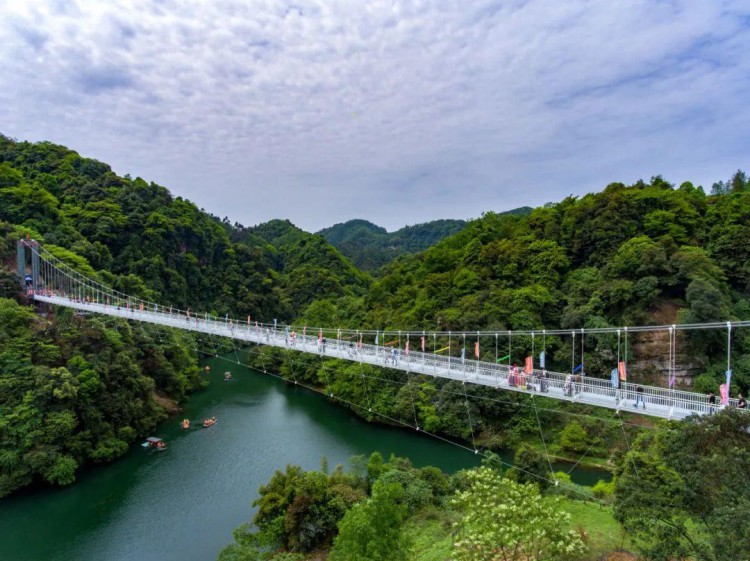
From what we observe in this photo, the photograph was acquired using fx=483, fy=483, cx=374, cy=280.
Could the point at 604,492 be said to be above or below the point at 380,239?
below

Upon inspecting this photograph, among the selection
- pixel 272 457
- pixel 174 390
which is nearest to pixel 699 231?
pixel 272 457

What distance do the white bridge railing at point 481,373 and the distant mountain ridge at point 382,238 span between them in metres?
54.8

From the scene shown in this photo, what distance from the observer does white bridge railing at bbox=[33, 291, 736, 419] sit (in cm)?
971

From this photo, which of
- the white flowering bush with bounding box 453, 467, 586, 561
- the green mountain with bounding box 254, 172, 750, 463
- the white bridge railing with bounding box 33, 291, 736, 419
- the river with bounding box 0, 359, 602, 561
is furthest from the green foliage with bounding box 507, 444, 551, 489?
the white flowering bush with bounding box 453, 467, 586, 561

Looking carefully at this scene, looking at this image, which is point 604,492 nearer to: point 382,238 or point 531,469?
point 531,469

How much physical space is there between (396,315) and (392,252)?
6543 centimetres

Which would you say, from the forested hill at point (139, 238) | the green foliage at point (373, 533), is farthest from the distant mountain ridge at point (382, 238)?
the green foliage at point (373, 533)

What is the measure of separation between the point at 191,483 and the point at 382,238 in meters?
97.1

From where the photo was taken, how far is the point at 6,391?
15141mm

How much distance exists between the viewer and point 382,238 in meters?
111

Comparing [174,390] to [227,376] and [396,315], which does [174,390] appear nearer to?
[227,376]

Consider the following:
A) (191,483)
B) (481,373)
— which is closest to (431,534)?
(481,373)

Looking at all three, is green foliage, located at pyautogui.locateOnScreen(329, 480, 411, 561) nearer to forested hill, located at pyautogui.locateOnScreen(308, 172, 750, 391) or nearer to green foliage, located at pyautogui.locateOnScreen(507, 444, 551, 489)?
green foliage, located at pyautogui.locateOnScreen(507, 444, 551, 489)

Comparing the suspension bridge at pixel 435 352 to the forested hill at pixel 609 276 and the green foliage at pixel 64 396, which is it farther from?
the green foliage at pixel 64 396
